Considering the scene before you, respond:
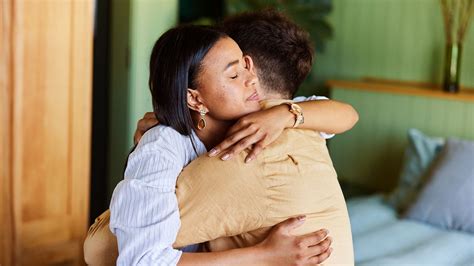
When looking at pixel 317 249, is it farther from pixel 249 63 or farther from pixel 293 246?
pixel 249 63

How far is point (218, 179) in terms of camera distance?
4.27ft

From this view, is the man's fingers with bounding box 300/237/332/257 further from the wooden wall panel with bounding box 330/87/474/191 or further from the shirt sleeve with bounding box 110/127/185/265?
the wooden wall panel with bounding box 330/87/474/191

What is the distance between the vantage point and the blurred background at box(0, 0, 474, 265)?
293cm

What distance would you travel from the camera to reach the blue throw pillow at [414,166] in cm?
340

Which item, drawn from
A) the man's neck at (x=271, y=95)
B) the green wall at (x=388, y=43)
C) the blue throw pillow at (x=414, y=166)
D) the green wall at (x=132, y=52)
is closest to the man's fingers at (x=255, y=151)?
the man's neck at (x=271, y=95)

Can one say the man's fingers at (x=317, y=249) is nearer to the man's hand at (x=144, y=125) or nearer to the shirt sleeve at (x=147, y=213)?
the shirt sleeve at (x=147, y=213)

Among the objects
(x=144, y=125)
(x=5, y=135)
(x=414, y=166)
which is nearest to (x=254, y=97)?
(x=144, y=125)

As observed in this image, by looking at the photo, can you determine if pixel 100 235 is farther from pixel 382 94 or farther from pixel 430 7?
pixel 430 7

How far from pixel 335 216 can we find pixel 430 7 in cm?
271

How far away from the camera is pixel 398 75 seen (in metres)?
4.05

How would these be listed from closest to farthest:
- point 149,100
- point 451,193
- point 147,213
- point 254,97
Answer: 1. point 147,213
2. point 254,97
3. point 451,193
4. point 149,100

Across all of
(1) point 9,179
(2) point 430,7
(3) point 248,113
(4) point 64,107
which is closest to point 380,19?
(2) point 430,7

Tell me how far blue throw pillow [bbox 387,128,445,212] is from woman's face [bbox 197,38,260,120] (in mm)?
2108

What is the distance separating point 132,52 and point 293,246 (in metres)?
3.24
